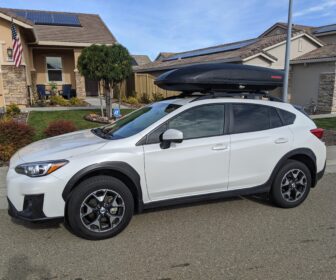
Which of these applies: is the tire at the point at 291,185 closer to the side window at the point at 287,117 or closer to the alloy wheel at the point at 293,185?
the alloy wheel at the point at 293,185

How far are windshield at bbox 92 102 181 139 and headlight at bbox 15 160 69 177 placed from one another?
0.81m

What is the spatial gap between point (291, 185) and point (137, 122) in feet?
7.80

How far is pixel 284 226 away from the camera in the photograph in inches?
159

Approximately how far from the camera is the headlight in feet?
11.3

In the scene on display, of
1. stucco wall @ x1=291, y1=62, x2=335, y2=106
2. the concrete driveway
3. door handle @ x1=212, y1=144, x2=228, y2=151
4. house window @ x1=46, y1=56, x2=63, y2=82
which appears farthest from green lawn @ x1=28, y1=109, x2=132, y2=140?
stucco wall @ x1=291, y1=62, x2=335, y2=106

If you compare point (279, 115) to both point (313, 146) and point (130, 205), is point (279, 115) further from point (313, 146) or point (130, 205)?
point (130, 205)

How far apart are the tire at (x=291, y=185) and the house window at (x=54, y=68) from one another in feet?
58.1

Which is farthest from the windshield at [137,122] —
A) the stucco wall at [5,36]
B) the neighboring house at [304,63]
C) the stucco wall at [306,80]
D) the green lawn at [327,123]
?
the stucco wall at [306,80]

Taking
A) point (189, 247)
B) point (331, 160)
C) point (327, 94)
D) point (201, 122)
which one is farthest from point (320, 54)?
point (189, 247)

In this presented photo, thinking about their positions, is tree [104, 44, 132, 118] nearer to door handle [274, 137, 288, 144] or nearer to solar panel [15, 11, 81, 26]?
door handle [274, 137, 288, 144]

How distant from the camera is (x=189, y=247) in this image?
3518 millimetres

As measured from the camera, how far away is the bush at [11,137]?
266 inches

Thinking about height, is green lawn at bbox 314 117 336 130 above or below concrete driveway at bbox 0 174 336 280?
above

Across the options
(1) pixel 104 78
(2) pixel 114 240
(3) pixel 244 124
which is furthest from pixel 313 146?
(1) pixel 104 78
